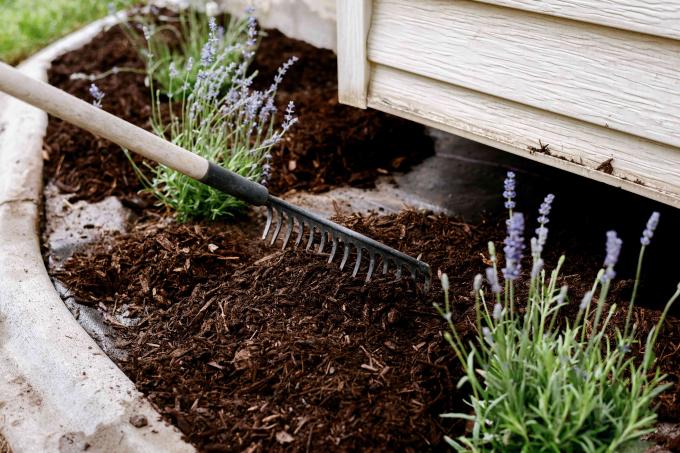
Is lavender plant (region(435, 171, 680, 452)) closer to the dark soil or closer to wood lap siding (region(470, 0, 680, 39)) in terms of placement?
wood lap siding (region(470, 0, 680, 39))

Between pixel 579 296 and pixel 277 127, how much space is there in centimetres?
187

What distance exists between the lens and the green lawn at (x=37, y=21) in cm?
507

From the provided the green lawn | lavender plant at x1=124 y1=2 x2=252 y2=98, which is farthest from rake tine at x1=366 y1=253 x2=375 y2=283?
the green lawn

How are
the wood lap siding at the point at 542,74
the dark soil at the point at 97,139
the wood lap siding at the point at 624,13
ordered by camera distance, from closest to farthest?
the wood lap siding at the point at 624,13 < the wood lap siding at the point at 542,74 < the dark soil at the point at 97,139

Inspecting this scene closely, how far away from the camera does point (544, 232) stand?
1.97m

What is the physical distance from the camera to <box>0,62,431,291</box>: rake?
221 cm

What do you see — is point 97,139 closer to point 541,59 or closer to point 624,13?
point 541,59

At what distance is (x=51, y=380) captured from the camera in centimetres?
230

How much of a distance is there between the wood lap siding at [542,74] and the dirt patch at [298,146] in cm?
56

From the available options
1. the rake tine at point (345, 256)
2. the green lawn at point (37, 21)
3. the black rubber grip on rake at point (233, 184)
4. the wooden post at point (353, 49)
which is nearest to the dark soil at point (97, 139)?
the green lawn at point (37, 21)

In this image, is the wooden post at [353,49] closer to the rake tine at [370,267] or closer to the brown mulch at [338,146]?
the brown mulch at [338,146]

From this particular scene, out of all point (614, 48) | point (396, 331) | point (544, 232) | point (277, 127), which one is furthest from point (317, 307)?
point (277, 127)

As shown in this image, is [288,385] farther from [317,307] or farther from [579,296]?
[579,296]

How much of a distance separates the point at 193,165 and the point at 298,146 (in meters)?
1.21
